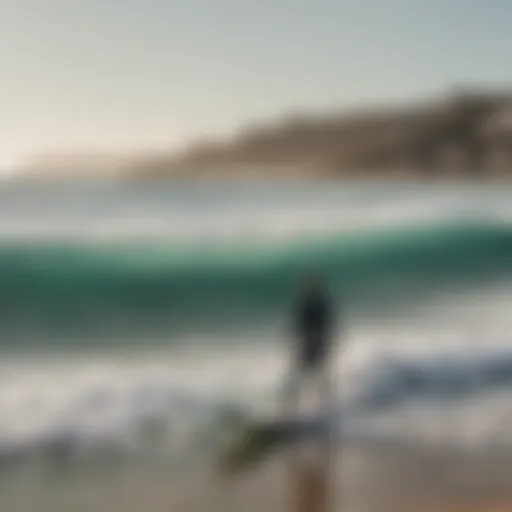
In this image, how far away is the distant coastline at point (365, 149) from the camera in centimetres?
134

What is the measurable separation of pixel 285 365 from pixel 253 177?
0.37m

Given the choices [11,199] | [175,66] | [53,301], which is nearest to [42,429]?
[53,301]

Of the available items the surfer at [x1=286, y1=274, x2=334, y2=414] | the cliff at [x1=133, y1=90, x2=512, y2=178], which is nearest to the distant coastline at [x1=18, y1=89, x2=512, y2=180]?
the cliff at [x1=133, y1=90, x2=512, y2=178]

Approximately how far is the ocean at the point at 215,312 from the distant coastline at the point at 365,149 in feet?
0.10

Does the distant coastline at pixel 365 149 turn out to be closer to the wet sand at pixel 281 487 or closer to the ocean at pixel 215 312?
the ocean at pixel 215 312

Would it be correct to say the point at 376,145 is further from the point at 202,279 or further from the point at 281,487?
the point at 281,487

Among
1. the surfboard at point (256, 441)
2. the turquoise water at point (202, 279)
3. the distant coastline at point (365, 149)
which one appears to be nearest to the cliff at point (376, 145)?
the distant coastline at point (365, 149)

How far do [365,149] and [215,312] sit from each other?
0.45 m

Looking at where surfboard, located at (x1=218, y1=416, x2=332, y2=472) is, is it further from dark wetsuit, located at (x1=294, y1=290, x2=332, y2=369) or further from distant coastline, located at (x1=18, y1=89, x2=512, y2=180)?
distant coastline, located at (x1=18, y1=89, x2=512, y2=180)

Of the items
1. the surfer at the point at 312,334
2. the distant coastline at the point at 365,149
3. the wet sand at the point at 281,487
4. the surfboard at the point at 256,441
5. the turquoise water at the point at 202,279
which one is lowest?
the wet sand at the point at 281,487

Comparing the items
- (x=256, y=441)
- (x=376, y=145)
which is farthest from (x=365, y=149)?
(x=256, y=441)

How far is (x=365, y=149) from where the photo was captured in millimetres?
1437

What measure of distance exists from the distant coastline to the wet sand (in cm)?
56

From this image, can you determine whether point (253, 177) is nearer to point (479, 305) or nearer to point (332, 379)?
point (332, 379)
